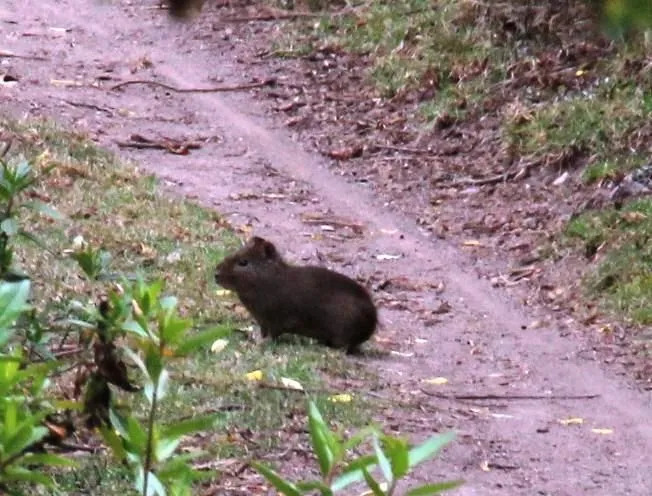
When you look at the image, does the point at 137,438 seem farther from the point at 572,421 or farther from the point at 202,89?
the point at 202,89

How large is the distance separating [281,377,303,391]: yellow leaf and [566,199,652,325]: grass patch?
9.32ft

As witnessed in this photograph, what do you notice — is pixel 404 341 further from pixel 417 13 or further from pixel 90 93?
pixel 417 13

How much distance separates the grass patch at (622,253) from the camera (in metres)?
8.95

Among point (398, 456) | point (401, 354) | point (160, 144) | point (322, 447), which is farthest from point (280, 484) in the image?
point (160, 144)

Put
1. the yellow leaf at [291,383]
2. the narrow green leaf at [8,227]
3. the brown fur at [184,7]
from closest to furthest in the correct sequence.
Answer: the brown fur at [184,7] → the narrow green leaf at [8,227] → the yellow leaf at [291,383]

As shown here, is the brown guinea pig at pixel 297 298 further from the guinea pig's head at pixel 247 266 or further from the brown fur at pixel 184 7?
the brown fur at pixel 184 7

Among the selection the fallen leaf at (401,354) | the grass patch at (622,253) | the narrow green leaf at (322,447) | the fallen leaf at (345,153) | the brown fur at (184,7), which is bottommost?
the fallen leaf at (345,153)

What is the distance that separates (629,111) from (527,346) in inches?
145

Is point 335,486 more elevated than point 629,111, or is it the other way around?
point 335,486

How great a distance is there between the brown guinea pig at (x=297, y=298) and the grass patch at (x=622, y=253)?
2.08 m

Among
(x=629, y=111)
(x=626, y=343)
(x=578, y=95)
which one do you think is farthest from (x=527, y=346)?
(x=578, y=95)

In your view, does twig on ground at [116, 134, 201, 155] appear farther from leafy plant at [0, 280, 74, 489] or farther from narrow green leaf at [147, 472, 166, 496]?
narrow green leaf at [147, 472, 166, 496]

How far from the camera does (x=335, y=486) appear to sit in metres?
2.74

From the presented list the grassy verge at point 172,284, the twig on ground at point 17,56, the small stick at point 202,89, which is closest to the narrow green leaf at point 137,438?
the grassy verge at point 172,284
